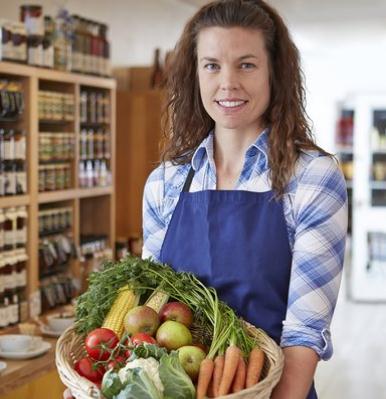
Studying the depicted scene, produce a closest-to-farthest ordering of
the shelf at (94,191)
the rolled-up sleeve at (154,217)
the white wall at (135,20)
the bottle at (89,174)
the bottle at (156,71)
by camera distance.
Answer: the rolled-up sleeve at (154,217) → the shelf at (94,191) → the bottle at (89,174) → the white wall at (135,20) → the bottle at (156,71)

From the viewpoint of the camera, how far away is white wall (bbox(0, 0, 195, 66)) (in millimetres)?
6465

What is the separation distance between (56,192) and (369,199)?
518cm

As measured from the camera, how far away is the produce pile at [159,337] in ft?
4.95

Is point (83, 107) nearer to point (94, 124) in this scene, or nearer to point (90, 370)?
point (94, 124)

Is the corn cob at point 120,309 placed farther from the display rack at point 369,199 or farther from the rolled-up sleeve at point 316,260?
the display rack at point 369,199

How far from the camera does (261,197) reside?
72.7 inches

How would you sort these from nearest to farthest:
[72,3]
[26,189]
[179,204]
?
[179,204]
[26,189]
[72,3]

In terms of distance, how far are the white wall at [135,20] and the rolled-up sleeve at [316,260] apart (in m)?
4.33

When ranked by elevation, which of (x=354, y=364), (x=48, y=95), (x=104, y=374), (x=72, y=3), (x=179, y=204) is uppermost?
(x=72, y=3)

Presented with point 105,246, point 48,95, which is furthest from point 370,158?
point 48,95

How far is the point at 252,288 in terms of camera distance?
1.82 m

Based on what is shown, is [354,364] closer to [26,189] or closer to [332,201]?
[26,189]

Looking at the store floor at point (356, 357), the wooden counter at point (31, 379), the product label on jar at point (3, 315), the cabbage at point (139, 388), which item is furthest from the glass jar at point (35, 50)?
the cabbage at point (139, 388)

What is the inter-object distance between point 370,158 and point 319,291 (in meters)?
7.99
